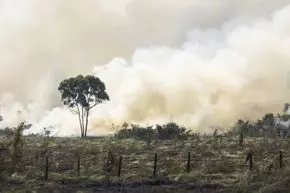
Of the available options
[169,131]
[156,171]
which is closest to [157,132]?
[169,131]

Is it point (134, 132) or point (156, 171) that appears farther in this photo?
point (134, 132)

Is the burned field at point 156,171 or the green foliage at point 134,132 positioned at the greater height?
the green foliage at point 134,132

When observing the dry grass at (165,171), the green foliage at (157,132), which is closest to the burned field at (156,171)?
the dry grass at (165,171)

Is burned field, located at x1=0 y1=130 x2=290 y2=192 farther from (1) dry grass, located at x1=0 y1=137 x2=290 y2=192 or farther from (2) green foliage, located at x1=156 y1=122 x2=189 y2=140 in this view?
(2) green foliage, located at x1=156 y1=122 x2=189 y2=140

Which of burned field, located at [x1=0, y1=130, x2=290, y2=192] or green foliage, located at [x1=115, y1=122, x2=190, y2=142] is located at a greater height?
green foliage, located at [x1=115, y1=122, x2=190, y2=142]

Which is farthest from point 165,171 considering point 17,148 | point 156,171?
point 17,148

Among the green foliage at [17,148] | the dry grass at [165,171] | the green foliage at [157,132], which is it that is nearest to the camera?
Result: the dry grass at [165,171]

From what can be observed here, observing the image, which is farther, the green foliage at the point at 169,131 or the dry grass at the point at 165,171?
the green foliage at the point at 169,131

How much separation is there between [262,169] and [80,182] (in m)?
15.8

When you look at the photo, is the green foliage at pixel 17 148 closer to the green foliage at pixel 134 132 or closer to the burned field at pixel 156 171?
the burned field at pixel 156 171

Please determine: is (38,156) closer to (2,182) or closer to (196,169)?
(2,182)

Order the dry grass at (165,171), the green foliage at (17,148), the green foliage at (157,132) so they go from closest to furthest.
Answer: the dry grass at (165,171) → the green foliage at (17,148) → the green foliage at (157,132)

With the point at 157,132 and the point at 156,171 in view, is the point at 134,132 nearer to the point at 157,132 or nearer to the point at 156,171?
the point at 157,132

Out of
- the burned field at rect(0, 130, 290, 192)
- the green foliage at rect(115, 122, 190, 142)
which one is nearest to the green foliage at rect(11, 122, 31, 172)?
the burned field at rect(0, 130, 290, 192)
